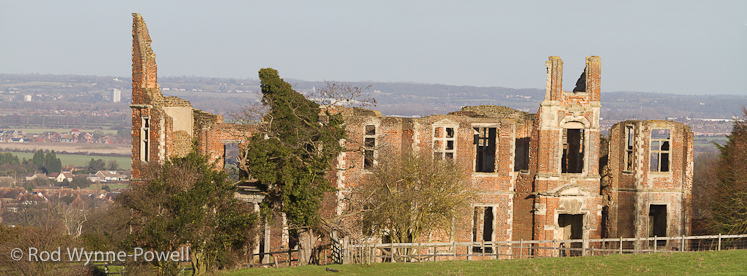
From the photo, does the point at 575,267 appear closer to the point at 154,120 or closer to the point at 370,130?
the point at 370,130

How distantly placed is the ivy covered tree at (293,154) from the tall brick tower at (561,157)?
10533mm

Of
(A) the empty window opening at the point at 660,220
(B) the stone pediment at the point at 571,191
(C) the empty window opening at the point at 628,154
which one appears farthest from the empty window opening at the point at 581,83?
(A) the empty window opening at the point at 660,220

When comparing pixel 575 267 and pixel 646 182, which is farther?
pixel 646 182

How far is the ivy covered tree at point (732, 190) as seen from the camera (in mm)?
37688

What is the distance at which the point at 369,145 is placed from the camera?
37.5 meters

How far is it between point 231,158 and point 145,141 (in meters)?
5.28

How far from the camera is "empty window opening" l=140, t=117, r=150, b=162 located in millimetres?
36938

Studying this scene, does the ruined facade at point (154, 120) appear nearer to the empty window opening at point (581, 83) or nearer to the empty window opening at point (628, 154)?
the empty window opening at point (581, 83)

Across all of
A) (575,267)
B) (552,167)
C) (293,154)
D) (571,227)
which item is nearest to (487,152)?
(571,227)

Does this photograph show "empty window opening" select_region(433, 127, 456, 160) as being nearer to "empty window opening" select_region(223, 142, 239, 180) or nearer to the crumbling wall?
the crumbling wall

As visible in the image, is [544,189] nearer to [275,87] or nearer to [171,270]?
[275,87]

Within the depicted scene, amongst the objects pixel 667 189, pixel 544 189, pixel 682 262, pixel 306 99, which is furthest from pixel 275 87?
pixel 667 189

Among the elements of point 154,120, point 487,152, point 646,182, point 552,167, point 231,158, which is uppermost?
point 154,120

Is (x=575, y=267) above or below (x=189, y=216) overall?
below
